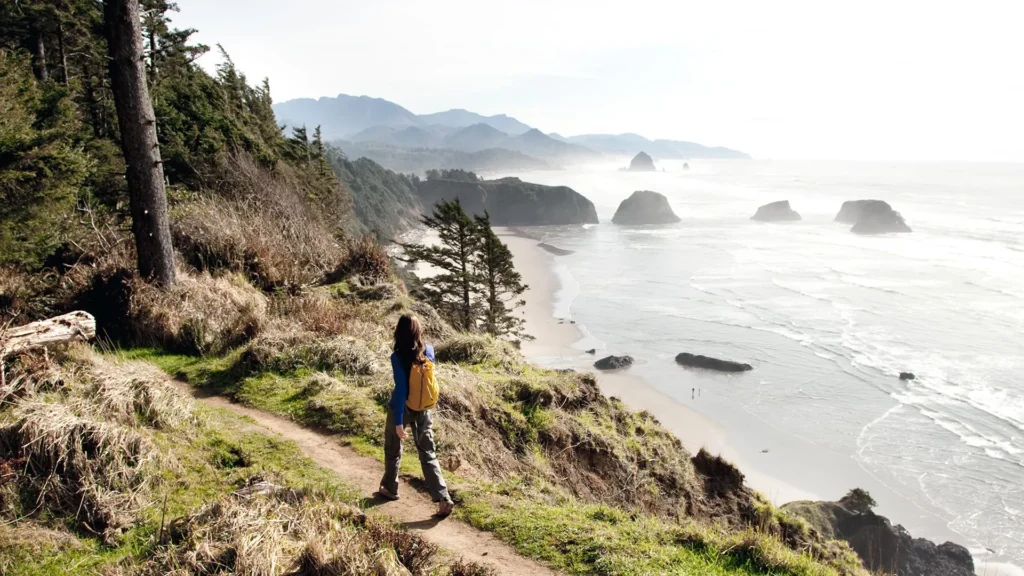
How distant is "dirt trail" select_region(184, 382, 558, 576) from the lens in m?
4.27

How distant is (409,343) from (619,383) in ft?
85.2

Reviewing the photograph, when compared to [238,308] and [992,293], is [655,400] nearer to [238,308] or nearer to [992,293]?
[238,308]

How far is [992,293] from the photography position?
146 feet

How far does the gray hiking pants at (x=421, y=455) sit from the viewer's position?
15.9 ft

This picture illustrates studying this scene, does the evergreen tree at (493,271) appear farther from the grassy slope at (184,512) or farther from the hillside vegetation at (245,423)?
the grassy slope at (184,512)

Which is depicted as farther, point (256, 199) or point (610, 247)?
point (610, 247)

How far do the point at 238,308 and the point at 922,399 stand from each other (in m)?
29.7

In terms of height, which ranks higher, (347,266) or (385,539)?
(347,266)

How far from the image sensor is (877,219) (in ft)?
293

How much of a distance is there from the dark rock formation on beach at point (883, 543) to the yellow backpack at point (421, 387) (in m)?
14.7

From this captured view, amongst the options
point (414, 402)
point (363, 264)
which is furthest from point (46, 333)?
point (363, 264)

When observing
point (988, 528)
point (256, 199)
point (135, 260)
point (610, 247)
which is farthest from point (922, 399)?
point (610, 247)

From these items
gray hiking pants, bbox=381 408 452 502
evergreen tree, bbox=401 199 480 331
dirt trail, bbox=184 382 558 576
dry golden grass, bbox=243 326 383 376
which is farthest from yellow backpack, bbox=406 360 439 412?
evergreen tree, bbox=401 199 480 331

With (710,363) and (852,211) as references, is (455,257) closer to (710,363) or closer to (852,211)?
(710,363)
